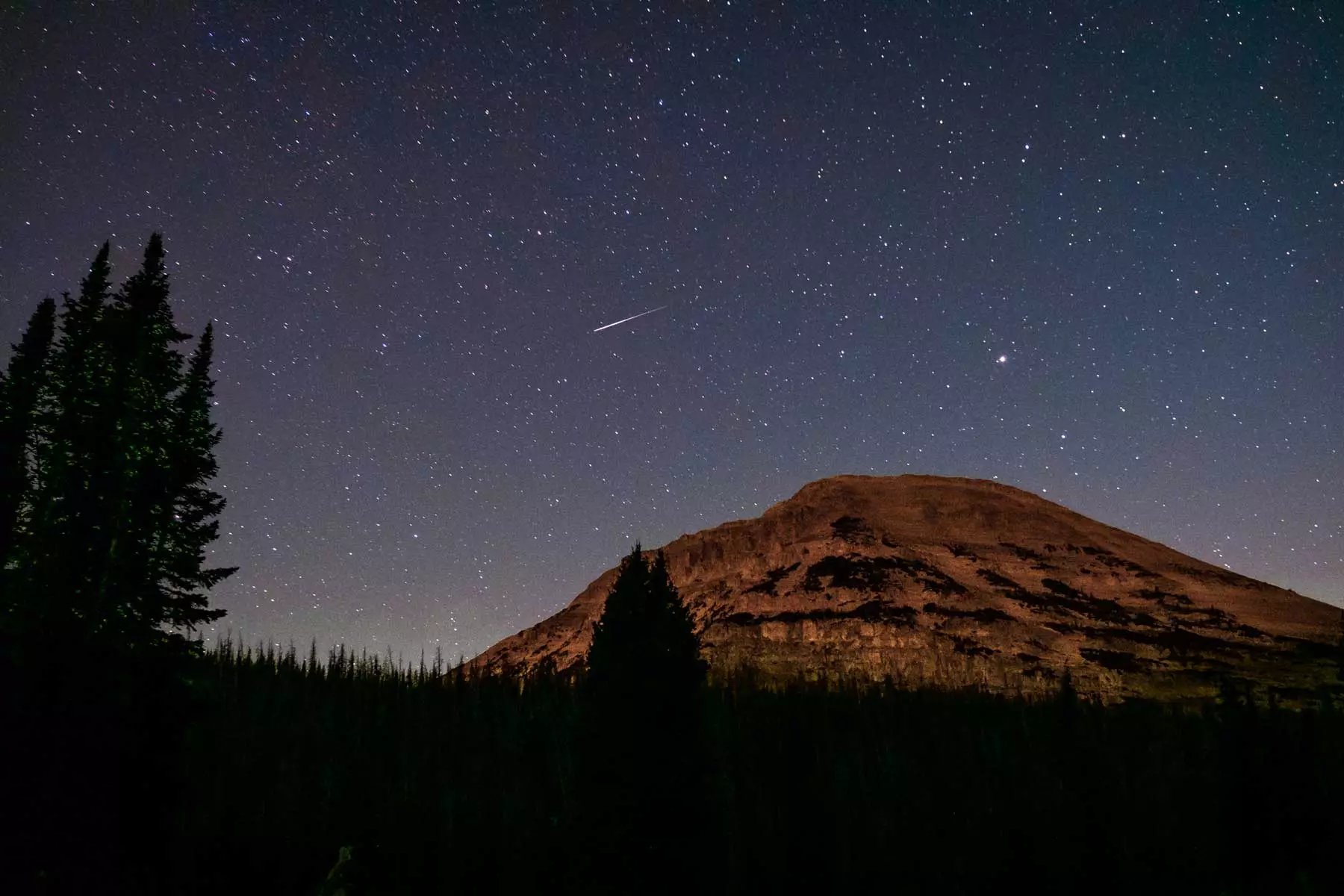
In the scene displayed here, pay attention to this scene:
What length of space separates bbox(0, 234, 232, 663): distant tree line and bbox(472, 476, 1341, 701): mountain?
55.6 meters

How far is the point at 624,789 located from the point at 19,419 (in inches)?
1498

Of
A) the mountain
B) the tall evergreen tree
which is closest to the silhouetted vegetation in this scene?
the tall evergreen tree

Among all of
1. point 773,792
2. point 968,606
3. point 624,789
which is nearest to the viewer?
point 624,789

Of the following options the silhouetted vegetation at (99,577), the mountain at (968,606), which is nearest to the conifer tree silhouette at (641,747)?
the silhouetted vegetation at (99,577)

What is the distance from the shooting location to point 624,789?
2019 centimetres

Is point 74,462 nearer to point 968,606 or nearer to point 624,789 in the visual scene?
point 624,789

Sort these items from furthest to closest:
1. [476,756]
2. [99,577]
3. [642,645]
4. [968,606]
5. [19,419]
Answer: [968,606]
[476,756]
[19,419]
[99,577]
[642,645]

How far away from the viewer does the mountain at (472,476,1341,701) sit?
8806cm

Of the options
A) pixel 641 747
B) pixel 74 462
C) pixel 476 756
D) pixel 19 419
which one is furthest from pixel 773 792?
pixel 19 419

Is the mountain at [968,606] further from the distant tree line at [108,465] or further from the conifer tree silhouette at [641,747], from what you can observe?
the conifer tree silhouette at [641,747]

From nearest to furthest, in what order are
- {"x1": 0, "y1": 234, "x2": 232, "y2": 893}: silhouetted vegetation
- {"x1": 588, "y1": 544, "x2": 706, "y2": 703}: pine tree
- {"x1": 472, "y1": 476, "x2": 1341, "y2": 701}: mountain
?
{"x1": 0, "y1": 234, "x2": 232, "y2": 893}: silhouetted vegetation → {"x1": 588, "y1": 544, "x2": 706, "y2": 703}: pine tree → {"x1": 472, "y1": 476, "x2": 1341, "y2": 701}: mountain

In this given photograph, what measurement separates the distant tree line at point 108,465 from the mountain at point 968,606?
55.6 m

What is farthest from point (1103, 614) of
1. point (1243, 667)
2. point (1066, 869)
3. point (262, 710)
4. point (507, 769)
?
point (262, 710)

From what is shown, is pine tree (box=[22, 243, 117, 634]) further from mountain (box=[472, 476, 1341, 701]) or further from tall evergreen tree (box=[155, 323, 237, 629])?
→ mountain (box=[472, 476, 1341, 701])
